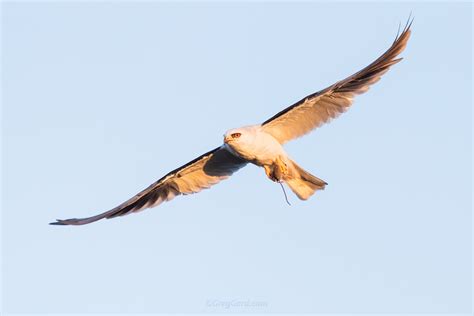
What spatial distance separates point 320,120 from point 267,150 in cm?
81

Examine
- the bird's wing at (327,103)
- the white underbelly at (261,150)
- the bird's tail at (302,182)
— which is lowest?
the bird's tail at (302,182)

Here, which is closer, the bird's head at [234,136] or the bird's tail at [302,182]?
the bird's head at [234,136]

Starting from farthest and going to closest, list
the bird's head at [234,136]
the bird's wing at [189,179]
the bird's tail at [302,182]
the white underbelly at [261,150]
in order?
the bird's wing at [189,179] < the bird's tail at [302,182] < the white underbelly at [261,150] < the bird's head at [234,136]

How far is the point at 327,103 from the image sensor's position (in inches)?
496

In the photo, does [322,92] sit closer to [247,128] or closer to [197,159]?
[247,128]

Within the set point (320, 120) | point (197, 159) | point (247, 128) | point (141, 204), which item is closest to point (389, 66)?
point (320, 120)

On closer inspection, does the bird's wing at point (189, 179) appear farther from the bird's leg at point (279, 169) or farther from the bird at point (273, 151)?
the bird's leg at point (279, 169)

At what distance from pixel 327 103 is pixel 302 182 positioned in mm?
1108

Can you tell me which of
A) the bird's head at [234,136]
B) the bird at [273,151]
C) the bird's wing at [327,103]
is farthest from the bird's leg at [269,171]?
the bird's head at [234,136]

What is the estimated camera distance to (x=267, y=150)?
40.9 feet

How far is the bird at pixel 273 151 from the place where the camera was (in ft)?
40.5

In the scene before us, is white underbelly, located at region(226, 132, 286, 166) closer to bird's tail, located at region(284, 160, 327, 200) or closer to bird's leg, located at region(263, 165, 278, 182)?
bird's leg, located at region(263, 165, 278, 182)

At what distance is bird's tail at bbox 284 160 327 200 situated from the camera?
12.9 m

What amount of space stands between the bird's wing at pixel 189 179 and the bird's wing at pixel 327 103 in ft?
2.70
